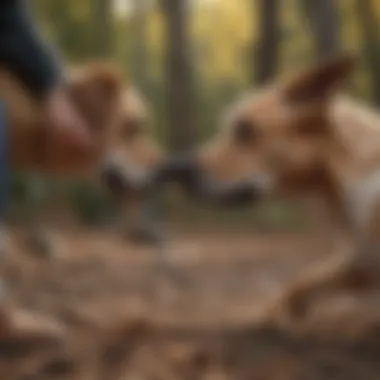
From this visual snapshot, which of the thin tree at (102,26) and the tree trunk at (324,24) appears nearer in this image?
the tree trunk at (324,24)

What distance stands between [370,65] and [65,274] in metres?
0.76

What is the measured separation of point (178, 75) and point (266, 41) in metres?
0.25

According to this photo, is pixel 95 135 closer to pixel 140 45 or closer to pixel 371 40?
pixel 140 45

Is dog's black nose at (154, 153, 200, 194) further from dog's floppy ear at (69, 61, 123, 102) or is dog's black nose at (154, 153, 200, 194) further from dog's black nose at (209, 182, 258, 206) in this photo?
dog's floppy ear at (69, 61, 123, 102)

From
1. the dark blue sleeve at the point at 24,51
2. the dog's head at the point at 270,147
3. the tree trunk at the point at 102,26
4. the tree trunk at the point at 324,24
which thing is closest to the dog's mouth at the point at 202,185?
the dog's head at the point at 270,147

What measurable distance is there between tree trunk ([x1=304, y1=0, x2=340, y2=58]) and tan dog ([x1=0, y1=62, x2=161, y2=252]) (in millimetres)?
375

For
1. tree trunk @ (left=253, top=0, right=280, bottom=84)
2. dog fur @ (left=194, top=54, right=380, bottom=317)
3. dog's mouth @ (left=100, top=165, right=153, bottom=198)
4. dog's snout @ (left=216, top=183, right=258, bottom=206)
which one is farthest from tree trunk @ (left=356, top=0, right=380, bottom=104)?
dog's mouth @ (left=100, top=165, right=153, bottom=198)

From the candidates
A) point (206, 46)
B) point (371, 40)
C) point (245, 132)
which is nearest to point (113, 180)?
point (245, 132)

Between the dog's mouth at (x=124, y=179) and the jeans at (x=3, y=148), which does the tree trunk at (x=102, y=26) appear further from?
the jeans at (x=3, y=148)

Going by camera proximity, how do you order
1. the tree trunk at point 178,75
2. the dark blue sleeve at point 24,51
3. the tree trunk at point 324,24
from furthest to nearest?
the tree trunk at point 178,75 → the tree trunk at point 324,24 → the dark blue sleeve at point 24,51

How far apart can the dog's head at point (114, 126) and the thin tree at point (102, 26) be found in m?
0.40

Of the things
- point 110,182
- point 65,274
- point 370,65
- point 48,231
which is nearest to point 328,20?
point 370,65

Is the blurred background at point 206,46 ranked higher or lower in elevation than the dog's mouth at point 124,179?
higher

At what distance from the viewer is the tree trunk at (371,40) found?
1.75 m
